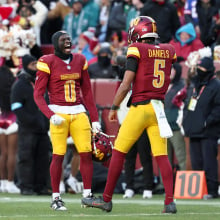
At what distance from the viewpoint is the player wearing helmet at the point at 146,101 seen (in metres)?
9.66

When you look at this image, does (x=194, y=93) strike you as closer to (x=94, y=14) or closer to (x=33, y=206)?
(x=33, y=206)

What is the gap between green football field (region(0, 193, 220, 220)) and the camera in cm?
943

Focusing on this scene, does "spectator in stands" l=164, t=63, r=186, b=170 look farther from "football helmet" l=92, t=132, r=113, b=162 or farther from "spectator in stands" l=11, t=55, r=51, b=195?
"football helmet" l=92, t=132, r=113, b=162

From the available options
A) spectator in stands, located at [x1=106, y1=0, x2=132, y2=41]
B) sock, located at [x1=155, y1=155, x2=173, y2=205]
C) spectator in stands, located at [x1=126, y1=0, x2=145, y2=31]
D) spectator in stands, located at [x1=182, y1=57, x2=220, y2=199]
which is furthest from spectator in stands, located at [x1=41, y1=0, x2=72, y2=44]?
sock, located at [x1=155, y1=155, x2=173, y2=205]

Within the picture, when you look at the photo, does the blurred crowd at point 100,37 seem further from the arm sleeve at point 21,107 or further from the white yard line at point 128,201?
the white yard line at point 128,201

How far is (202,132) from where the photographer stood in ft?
43.4

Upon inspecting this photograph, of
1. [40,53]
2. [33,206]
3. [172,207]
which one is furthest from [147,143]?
[40,53]

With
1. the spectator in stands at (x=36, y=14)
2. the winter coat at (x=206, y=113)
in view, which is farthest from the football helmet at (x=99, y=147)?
the spectator in stands at (x=36, y=14)

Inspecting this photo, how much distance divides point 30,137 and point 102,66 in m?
3.32

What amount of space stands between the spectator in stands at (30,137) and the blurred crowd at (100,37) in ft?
0.30

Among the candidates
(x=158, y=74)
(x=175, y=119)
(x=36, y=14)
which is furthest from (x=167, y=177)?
(x=36, y=14)

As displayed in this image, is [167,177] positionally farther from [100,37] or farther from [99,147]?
[100,37]

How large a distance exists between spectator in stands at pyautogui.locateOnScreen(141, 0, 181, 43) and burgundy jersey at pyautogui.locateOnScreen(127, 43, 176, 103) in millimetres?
7090

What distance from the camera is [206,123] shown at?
13164 mm
